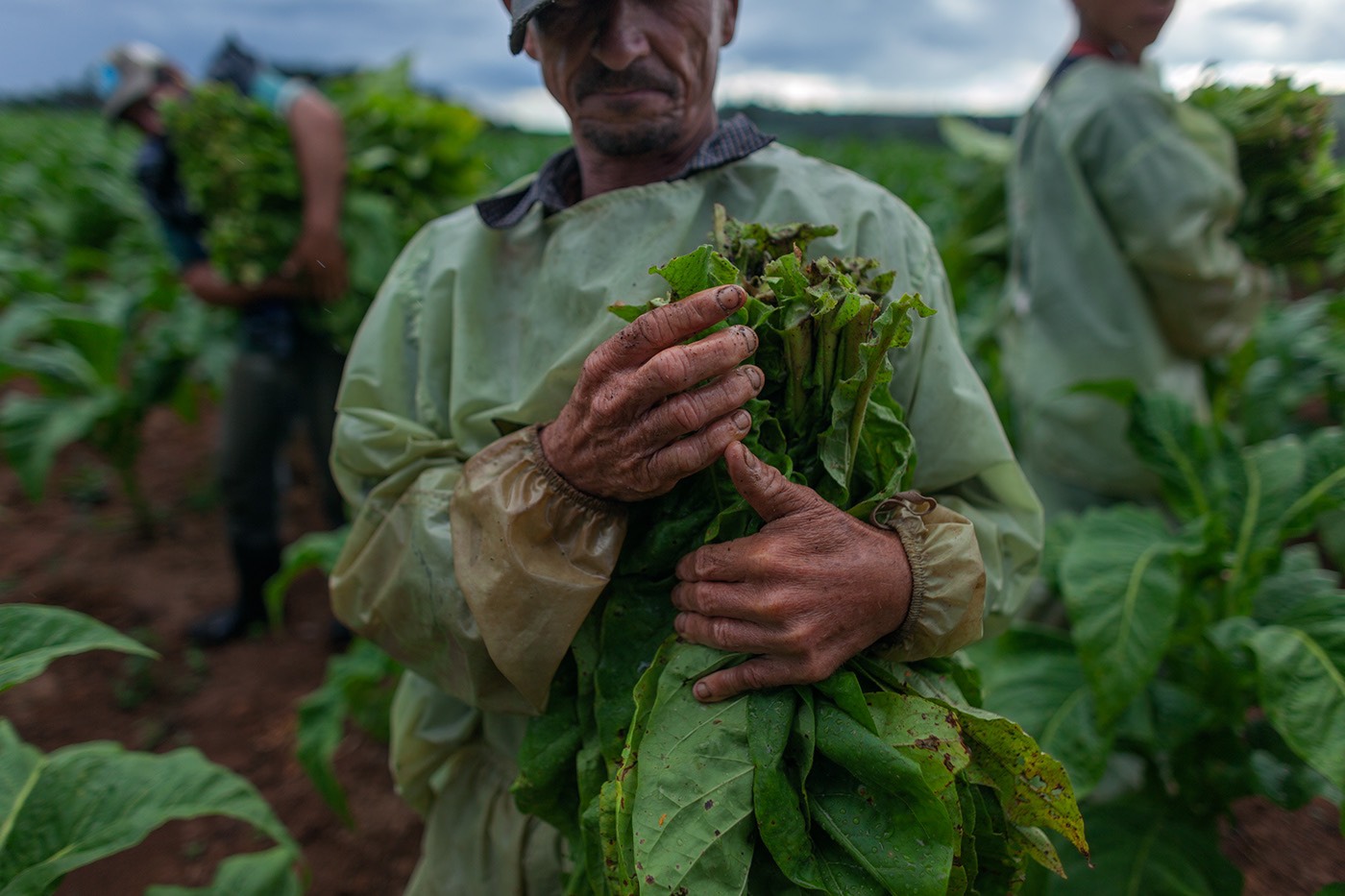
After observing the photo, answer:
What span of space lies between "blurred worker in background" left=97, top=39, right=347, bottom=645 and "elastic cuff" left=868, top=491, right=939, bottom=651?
120 inches

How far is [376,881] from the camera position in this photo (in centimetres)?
274

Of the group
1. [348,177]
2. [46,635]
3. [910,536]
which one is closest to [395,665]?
[46,635]

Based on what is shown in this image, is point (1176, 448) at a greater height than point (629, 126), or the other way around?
point (629, 126)

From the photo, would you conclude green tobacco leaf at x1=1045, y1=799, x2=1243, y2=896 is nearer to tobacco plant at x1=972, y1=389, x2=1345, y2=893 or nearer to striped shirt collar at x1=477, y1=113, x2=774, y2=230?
tobacco plant at x1=972, y1=389, x2=1345, y2=893

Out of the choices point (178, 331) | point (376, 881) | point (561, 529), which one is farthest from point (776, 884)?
point (178, 331)

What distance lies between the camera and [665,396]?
3.64ft

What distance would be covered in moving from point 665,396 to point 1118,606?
1.44 m

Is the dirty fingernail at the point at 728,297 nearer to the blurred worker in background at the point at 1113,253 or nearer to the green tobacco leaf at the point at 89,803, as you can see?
the green tobacco leaf at the point at 89,803

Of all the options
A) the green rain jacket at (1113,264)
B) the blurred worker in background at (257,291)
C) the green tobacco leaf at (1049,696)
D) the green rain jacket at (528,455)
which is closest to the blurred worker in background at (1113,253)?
the green rain jacket at (1113,264)

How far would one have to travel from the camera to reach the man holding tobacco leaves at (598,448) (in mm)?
1130

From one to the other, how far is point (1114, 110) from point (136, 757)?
298cm

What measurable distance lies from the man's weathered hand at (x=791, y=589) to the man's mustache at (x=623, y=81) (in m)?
0.68

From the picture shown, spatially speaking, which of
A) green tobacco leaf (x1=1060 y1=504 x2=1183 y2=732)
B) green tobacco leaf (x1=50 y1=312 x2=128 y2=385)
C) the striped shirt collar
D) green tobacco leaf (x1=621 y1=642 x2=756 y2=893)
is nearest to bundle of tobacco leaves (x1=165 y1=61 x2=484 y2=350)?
green tobacco leaf (x1=50 y1=312 x2=128 y2=385)

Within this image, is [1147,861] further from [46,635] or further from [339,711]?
[46,635]
